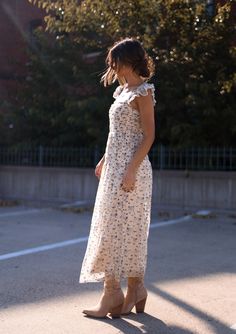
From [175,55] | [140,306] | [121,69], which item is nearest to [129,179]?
[121,69]

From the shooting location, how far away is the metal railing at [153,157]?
41.6 feet

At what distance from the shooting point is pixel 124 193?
179 inches

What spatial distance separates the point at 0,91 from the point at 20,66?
1875 mm

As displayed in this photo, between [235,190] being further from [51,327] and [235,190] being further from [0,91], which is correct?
[0,91]

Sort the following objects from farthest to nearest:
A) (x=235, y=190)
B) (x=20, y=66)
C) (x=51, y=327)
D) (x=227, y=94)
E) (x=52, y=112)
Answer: (x=20, y=66)
(x=52, y=112)
(x=227, y=94)
(x=235, y=190)
(x=51, y=327)

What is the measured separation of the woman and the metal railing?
814cm

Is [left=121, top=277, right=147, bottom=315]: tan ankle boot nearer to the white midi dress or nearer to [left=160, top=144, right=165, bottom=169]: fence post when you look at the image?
the white midi dress

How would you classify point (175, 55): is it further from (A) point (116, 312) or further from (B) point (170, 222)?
(A) point (116, 312)

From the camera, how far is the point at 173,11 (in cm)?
1285

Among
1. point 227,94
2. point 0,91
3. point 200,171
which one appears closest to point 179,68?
point 227,94

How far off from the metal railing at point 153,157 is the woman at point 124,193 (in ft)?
26.7

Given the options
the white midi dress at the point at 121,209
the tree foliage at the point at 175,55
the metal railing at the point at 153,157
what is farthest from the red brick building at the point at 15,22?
the white midi dress at the point at 121,209

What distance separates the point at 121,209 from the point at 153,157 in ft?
29.7

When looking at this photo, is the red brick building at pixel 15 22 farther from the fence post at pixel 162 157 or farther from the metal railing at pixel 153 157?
the fence post at pixel 162 157
